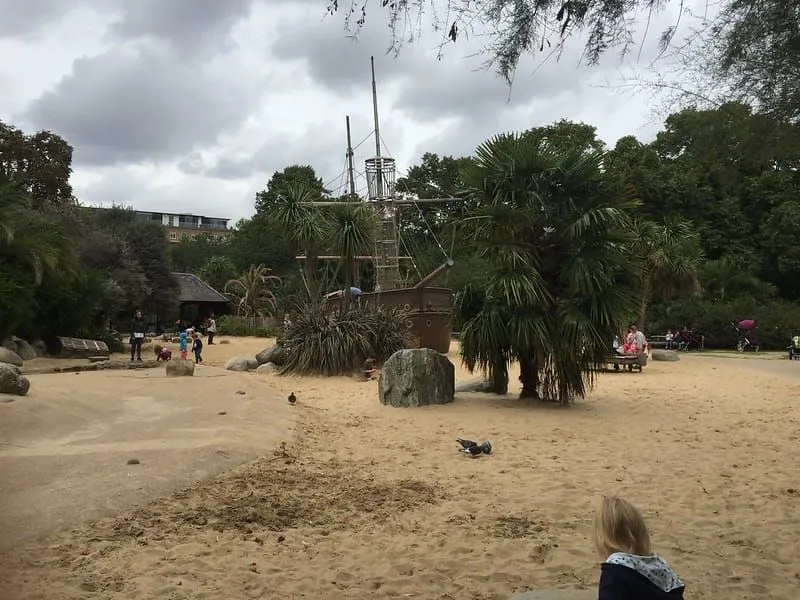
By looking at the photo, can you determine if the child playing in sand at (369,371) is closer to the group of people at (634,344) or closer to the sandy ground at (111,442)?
the sandy ground at (111,442)

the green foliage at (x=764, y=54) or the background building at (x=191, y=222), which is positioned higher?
the background building at (x=191, y=222)

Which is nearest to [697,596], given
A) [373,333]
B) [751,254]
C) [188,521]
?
[188,521]

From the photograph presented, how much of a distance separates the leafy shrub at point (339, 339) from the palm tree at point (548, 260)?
4.49 m

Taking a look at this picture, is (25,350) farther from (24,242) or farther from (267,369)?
(267,369)

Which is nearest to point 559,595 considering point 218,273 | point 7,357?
point 7,357

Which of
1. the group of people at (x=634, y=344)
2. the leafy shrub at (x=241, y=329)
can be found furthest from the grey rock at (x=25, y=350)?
the leafy shrub at (x=241, y=329)

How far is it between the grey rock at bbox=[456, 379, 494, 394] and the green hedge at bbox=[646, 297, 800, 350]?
765 inches

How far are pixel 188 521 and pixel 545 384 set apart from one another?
24.6 feet

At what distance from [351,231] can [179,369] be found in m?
11.0

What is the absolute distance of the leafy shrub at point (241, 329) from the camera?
3516 cm

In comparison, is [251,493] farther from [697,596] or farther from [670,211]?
[670,211]

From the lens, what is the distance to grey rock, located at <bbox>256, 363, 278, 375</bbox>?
53.4 feet

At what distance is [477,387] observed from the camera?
1258 cm

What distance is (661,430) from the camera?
363 inches
